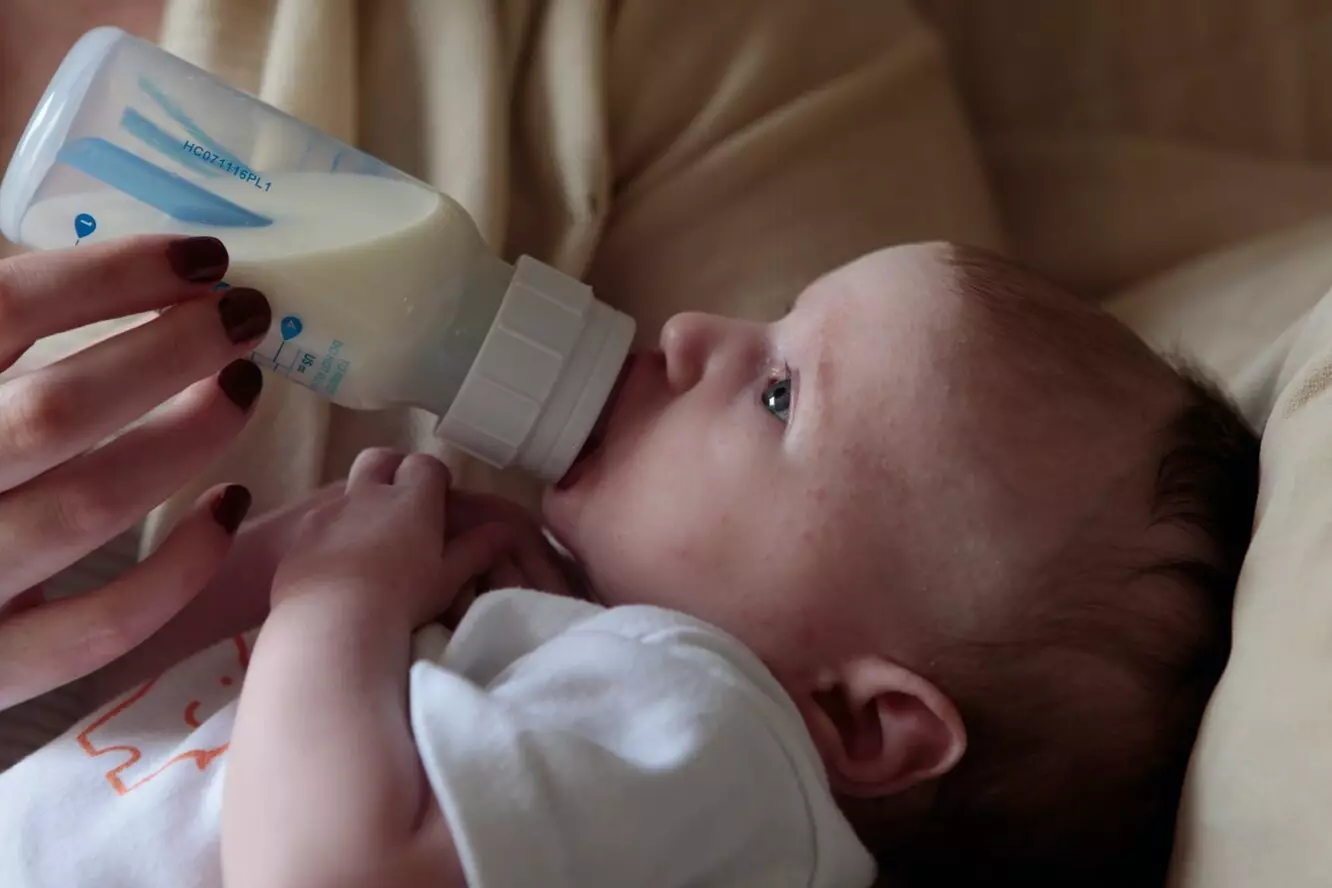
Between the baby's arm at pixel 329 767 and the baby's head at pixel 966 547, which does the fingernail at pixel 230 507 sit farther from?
the baby's head at pixel 966 547

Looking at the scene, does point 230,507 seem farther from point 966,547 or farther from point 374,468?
point 966,547

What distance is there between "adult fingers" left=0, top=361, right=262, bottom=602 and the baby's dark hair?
430 mm

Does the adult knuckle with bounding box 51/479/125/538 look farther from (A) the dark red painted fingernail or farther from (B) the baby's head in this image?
(B) the baby's head

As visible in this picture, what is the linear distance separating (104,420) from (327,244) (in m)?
0.15

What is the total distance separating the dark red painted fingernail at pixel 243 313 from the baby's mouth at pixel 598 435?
0.74 ft

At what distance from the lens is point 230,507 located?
0.72 meters

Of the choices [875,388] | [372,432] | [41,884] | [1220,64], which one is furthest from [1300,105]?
[41,884]

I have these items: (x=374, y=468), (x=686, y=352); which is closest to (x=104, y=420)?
(x=374, y=468)

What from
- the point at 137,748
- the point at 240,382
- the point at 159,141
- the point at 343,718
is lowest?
the point at 137,748

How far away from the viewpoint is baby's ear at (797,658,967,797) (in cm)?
68

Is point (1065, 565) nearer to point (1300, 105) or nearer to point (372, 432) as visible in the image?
point (372, 432)

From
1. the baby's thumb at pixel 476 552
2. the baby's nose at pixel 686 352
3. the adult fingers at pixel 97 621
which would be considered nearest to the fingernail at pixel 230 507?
the adult fingers at pixel 97 621

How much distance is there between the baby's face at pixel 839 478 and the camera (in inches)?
27.0

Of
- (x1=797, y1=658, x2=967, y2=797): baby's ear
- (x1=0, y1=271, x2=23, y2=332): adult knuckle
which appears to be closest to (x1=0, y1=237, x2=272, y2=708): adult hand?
(x1=0, y1=271, x2=23, y2=332): adult knuckle
